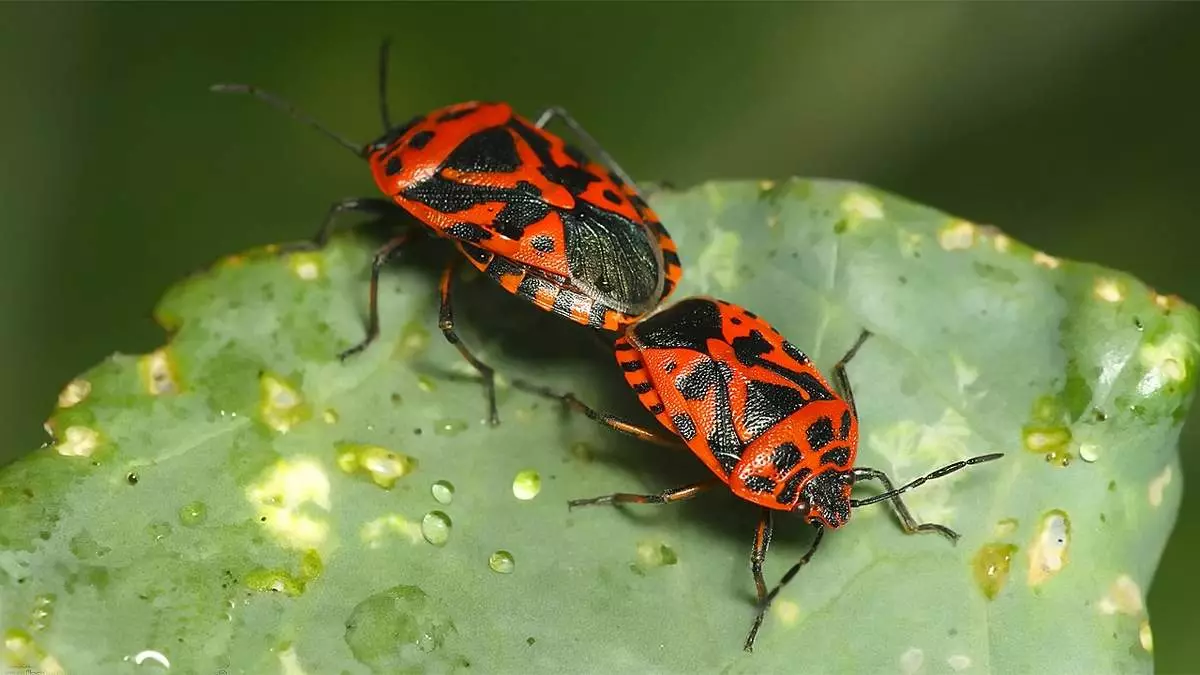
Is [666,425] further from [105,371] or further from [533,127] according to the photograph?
[105,371]

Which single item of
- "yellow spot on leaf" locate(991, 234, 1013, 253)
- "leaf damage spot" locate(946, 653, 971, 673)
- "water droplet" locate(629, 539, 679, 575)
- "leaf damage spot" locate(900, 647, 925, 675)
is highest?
"yellow spot on leaf" locate(991, 234, 1013, 253)

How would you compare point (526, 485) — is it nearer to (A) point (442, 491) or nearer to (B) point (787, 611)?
(A) point (442, 491)

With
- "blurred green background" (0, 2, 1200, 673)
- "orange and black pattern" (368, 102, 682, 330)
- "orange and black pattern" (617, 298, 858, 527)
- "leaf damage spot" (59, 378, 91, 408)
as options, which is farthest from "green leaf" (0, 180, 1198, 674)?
"blurred green background" (0, 2, 1200, 673)

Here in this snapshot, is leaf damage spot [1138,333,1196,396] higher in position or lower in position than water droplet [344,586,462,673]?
higher

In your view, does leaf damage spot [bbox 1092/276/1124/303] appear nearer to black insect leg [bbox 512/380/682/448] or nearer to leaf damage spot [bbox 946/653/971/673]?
leaf damage spot [bbox 946/653/971/673]

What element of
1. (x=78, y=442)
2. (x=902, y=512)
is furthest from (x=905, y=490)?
(x=78, y=442)

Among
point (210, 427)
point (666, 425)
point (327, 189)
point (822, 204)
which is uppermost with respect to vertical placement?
point (822, 204)

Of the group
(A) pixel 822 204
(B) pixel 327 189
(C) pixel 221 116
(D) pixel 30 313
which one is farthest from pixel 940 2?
(D) pixel 30 313

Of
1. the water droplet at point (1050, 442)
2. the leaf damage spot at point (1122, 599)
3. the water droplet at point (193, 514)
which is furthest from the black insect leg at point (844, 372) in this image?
the water droplet at point (193, 514)
